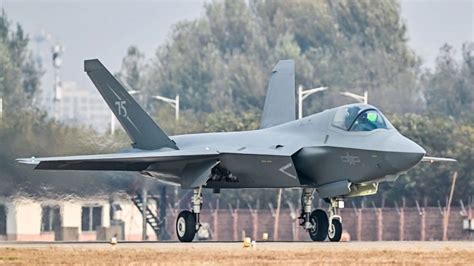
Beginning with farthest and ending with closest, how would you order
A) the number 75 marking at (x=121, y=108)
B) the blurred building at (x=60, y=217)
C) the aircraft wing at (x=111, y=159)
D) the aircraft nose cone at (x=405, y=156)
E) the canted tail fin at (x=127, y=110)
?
the blurred building at (x=60, y=217)
the number 75 marking at (x=121, y=108)
the canted tail fin at (x=127, y=110)
the aircraft wing at (x=111, y=159)
the aircraft nose cone at (x=405, y=156)

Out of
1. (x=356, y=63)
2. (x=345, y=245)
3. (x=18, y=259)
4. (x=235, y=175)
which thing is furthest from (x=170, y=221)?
(x=356, y=63)

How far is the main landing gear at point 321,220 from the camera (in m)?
34.2

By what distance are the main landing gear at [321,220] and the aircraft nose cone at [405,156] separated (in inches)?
69.2

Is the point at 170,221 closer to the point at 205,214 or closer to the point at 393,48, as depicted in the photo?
the point at 205,214

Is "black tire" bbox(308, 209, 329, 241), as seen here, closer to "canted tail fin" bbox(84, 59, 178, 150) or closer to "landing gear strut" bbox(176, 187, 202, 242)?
"landing gear strut" bbox(176, 187, 202, 242)

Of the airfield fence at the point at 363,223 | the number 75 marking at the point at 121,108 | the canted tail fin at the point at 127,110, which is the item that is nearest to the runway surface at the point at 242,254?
the canted tail fin at the point at 127,110

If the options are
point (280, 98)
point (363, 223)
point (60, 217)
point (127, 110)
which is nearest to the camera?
point (127, 110)

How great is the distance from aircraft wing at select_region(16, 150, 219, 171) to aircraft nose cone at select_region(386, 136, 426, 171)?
425 centimetres

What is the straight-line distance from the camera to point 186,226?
35250 millimetres

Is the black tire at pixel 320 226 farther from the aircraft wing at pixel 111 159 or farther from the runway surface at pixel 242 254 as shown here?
the runway surface at pixel 242 254

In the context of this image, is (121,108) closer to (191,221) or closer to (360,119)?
(191,221)

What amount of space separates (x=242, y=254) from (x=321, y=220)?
7458 mm

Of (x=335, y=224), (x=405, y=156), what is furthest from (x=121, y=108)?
(x=405, y=156)

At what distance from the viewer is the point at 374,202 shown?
51.3 m
